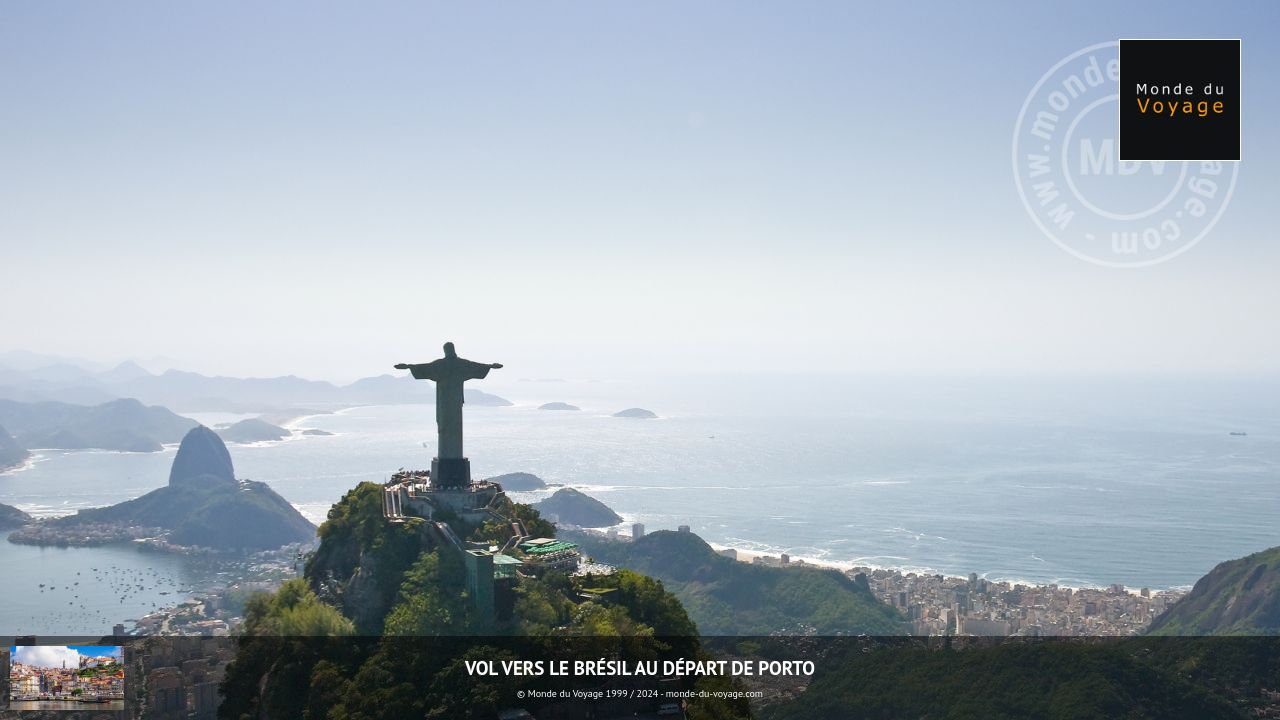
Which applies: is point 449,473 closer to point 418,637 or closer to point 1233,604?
point 418,637

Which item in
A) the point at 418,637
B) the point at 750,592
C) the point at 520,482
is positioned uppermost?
the point at 418,637

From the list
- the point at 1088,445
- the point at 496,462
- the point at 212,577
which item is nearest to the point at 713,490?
the point at 496,462

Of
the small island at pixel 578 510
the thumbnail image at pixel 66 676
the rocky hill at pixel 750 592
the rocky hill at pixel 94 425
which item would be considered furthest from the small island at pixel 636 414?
the thumbnail image at pixel 66 676

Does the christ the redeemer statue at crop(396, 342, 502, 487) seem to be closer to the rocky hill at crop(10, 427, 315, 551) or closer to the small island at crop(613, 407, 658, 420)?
the rocky hill at crop(10, 427, 315, 551)

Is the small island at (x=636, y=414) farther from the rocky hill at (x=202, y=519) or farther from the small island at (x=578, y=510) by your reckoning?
the rocky hill at (x=202, y=519)

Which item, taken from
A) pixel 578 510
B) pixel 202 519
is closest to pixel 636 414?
pixel 578 510

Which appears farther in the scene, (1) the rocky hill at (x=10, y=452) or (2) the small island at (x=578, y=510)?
(1) the rocky hill at (x=10, y=452)
